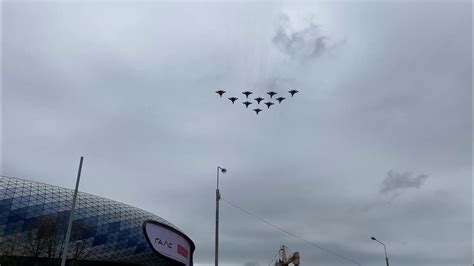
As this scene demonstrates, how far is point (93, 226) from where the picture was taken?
95688 mm

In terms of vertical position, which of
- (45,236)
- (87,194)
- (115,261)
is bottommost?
(45,236)

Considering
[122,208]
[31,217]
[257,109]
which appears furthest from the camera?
[122,208]

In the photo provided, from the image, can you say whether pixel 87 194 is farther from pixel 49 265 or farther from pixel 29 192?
pixel 49 265

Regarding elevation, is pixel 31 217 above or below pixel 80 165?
above

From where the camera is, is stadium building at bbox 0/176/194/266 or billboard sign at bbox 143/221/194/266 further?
billboard sign at bbox 143/221/194/266

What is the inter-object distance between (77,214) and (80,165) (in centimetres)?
7071

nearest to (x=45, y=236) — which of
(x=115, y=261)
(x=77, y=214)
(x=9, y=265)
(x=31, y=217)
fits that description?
(x=9, y=265)

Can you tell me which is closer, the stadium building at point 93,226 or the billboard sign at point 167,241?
the stadium building at point 93,226

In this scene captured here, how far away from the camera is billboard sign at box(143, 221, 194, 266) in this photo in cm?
9000

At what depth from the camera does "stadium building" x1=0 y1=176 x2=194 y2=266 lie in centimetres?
8475

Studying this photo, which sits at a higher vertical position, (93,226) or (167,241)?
(93,226)

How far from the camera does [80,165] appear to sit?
31.3 m

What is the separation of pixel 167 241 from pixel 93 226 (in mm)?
16394

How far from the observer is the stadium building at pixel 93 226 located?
84.8 meters
